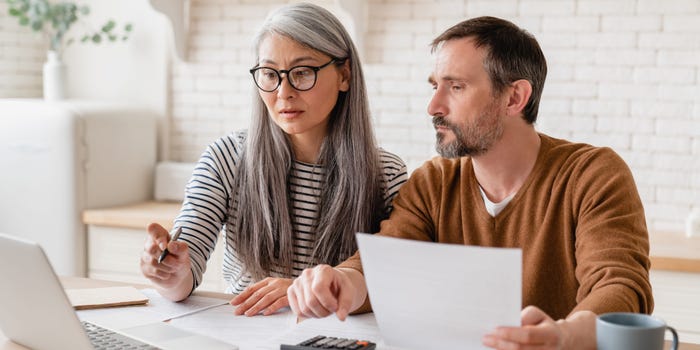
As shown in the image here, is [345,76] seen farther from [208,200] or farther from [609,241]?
[609,241]

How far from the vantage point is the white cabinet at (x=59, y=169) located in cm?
353

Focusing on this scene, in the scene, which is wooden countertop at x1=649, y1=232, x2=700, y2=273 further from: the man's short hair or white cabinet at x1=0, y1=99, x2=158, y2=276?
white cabinet at x1=0, y1=99, x2=158, y2=276

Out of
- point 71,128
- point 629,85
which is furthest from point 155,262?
point 629,85

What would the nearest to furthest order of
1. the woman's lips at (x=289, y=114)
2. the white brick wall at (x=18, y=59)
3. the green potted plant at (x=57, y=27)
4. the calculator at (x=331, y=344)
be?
the calculator at (x=331, y=344) < the woman's lips at (x=289, y=114) < the green potted plant at (x=57, y=27) < the white brick wall at (x=18, y=59)

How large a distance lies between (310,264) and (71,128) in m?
1.72

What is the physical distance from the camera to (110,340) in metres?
1.58

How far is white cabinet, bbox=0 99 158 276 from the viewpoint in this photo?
11.6 feet

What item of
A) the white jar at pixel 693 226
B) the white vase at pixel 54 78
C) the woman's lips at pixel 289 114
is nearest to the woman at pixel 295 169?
the woman's lips at pixel 289 114

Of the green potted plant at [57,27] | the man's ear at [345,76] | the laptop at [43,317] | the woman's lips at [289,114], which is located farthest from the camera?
the green potted plant at [57,27]

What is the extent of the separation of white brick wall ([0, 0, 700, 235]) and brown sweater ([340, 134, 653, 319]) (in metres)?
1.40

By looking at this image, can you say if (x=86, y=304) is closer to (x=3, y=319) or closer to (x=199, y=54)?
(x=3, y=319)

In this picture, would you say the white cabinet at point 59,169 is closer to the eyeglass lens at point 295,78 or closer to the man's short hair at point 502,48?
the eyeglass lens at point 295,78


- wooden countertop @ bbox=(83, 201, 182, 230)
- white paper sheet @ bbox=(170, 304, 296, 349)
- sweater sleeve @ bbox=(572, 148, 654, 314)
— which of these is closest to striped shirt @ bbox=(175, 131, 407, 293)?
white paper sheet @ bbox=(170, 304, 296, 349)

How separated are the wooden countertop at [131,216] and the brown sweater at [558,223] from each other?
5.16 ft
